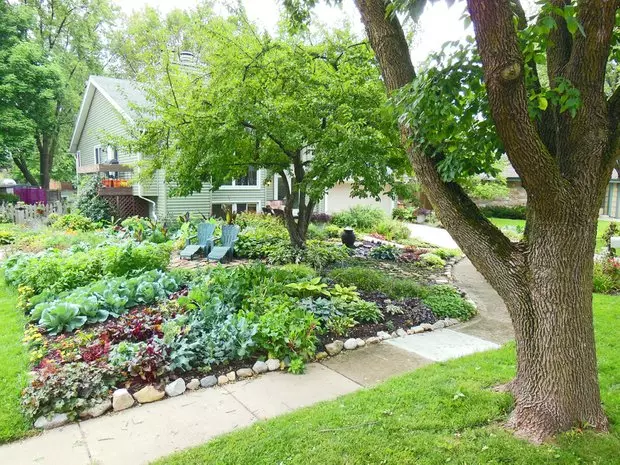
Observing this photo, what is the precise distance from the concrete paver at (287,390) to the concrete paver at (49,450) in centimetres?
124

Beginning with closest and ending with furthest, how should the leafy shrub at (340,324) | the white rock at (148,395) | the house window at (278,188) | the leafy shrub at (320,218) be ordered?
the white rock at (148,395) → the leafy shrub at (340,324) → the leafy shrub at (320,218) → the house window at (278,188)

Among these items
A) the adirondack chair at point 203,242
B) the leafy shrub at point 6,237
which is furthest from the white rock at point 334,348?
the leafy shrub at point 6,237

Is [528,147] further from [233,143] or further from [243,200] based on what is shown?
[243,200]

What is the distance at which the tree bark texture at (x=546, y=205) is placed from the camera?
2.43m

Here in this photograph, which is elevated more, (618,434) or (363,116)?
(363,116)

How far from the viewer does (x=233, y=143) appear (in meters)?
7.24

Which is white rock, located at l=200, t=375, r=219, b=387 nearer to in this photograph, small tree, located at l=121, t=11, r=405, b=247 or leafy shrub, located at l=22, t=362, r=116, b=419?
leafy shrub, located at l=22, t=362, r=116, b=419

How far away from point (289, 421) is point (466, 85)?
108 inches

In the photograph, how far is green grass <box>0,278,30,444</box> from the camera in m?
3.18

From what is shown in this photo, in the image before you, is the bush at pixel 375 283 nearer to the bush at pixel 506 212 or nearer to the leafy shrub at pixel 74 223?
the leafy shrub at pixel 74 223

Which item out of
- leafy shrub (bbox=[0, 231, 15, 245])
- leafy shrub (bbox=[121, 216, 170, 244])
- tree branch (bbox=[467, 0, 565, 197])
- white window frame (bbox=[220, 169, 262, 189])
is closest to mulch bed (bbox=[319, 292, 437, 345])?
tree branch (bbox=[467, 0, 565, 197])

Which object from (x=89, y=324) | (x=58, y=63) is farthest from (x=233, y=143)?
(x=58, y=63)

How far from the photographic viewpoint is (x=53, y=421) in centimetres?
329

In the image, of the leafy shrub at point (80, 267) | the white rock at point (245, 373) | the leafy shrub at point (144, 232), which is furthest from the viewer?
the leafy shrub at point (144, 232)
